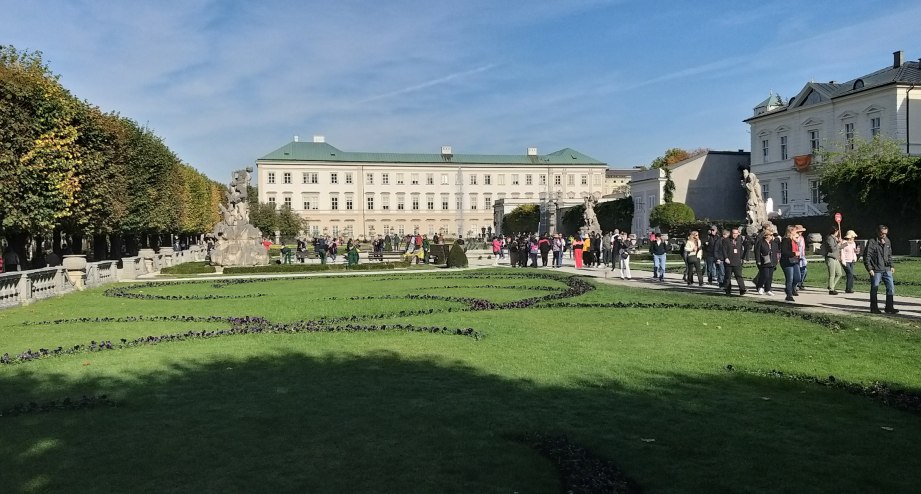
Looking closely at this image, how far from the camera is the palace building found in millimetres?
101562

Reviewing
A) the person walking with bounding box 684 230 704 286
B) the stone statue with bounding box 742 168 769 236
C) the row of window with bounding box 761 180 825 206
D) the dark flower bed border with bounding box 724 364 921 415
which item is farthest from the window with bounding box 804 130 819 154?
the dark flower bed border with bounding box 724 364 921 415

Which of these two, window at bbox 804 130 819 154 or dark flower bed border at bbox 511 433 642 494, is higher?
window at bbox 804 130 819 154

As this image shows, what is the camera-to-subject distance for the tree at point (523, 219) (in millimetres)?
77188

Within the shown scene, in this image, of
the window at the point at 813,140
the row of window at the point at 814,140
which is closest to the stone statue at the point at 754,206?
the row of window at the point at 814,140

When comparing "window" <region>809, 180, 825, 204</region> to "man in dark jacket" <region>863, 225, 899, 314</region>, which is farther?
"window" <region>809, 180, 825, 204</region>

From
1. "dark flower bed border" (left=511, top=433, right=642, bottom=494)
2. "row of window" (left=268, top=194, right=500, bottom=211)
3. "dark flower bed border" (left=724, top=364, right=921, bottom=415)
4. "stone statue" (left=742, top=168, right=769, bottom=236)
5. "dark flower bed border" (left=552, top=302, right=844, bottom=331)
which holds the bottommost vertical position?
"dark flower bed border" (left=724, top=364, right=921, bottom=415)

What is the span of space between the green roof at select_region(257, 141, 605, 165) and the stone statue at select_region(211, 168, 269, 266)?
6883 centimetres

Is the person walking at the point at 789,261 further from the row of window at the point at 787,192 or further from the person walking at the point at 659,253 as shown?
the row of window at the point at 787,192

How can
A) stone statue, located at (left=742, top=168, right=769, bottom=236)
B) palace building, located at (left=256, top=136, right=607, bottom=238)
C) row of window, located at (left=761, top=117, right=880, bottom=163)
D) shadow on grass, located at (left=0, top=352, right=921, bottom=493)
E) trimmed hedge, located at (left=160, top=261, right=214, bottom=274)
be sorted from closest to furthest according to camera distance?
shadow on grass, located at (left=0, top=352, right=921, bottom=493)
stone statue, located at (left=742, top=168, right=769, bottom=236)
trimmed hedge, located at (left=160, top=261, right=214, bottom=274)
row of window, located at (left=761, top=117, right=880, bottom=163)
palace building, located at (left=256, top=136, right=607, bottom=238)

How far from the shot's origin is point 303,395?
6.85 m

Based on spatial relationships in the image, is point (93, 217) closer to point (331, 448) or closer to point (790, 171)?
point (331, 448)

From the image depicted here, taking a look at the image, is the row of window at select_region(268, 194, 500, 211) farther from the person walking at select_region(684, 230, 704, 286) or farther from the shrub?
the person walking at select_region(684, 230, 704, 286)

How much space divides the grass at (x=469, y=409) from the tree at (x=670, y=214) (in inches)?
1665

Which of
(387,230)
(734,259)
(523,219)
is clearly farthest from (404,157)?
(734,259)
